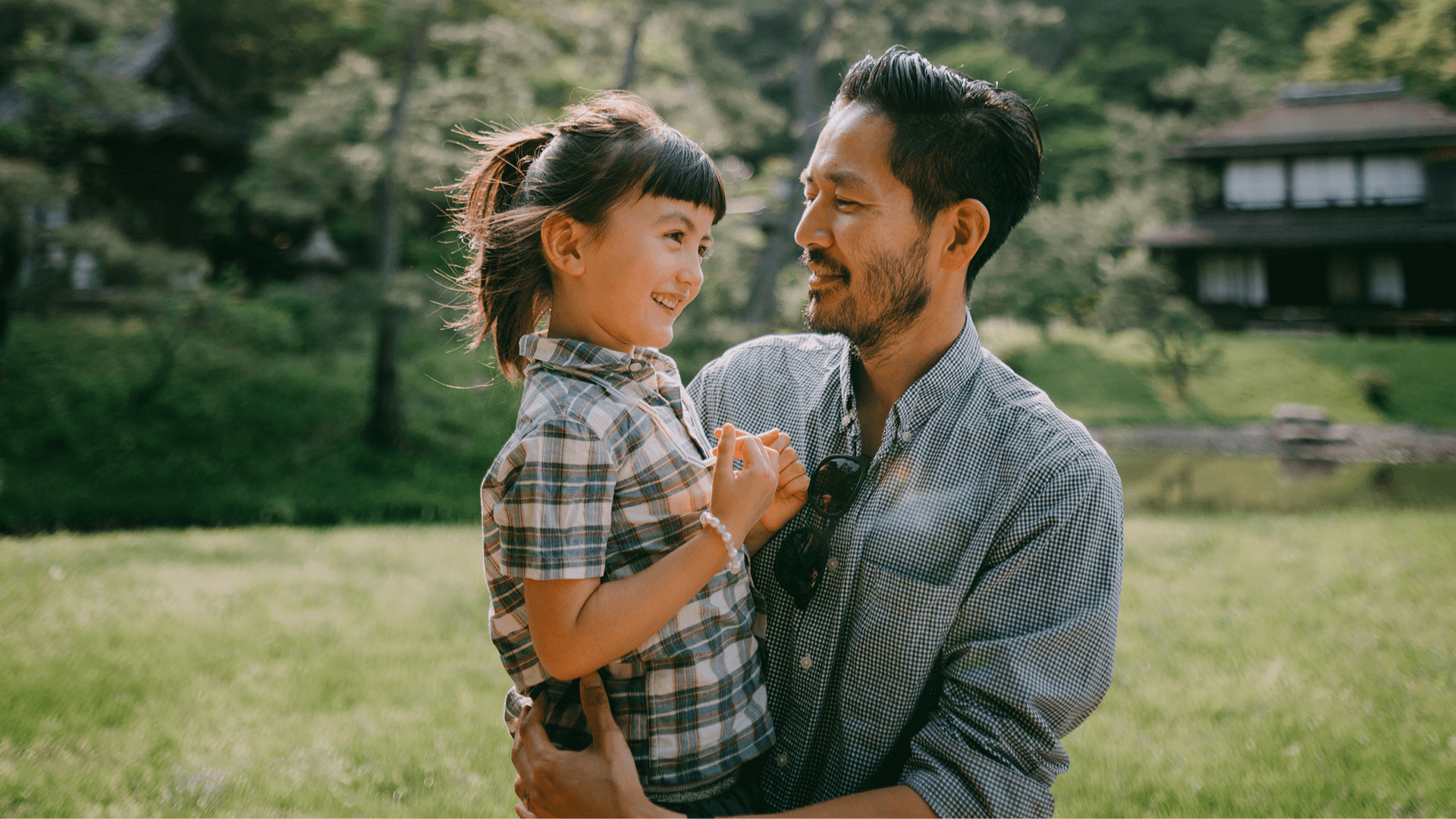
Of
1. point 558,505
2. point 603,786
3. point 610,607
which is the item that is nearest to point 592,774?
point 603,786

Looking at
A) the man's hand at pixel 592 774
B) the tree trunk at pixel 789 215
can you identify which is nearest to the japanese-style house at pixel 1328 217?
the tree trunk at pixel 789 215

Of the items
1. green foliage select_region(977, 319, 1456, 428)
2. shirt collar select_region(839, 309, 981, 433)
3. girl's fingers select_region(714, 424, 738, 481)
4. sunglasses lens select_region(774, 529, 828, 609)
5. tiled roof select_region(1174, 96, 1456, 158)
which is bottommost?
sunglasses lens select_region(774, 529, 828, 609)

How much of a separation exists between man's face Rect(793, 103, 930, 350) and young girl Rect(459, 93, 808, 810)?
310 millimetres

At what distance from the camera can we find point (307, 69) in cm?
1891

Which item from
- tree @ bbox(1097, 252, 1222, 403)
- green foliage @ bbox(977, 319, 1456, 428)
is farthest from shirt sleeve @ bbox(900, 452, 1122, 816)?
tree @ bbox(1097, 252, 1222, 403)

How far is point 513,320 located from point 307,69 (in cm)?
2002

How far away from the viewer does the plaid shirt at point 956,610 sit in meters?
1.66

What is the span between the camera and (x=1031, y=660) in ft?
5.39

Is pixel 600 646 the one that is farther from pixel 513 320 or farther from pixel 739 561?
pixel 513 320

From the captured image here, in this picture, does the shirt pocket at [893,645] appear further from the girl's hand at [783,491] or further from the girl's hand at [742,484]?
the girl's hand at [742,484]

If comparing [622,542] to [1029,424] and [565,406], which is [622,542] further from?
[1029,424]

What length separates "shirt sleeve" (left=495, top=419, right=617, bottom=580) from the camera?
1541 millimetres

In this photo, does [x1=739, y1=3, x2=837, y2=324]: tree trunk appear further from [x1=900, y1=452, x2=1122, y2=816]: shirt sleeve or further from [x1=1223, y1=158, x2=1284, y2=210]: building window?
[x1=1223, y1=158, x2=1284, y2=210]: building window

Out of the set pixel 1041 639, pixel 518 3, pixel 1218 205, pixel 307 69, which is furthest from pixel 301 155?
pixel 1218 205
